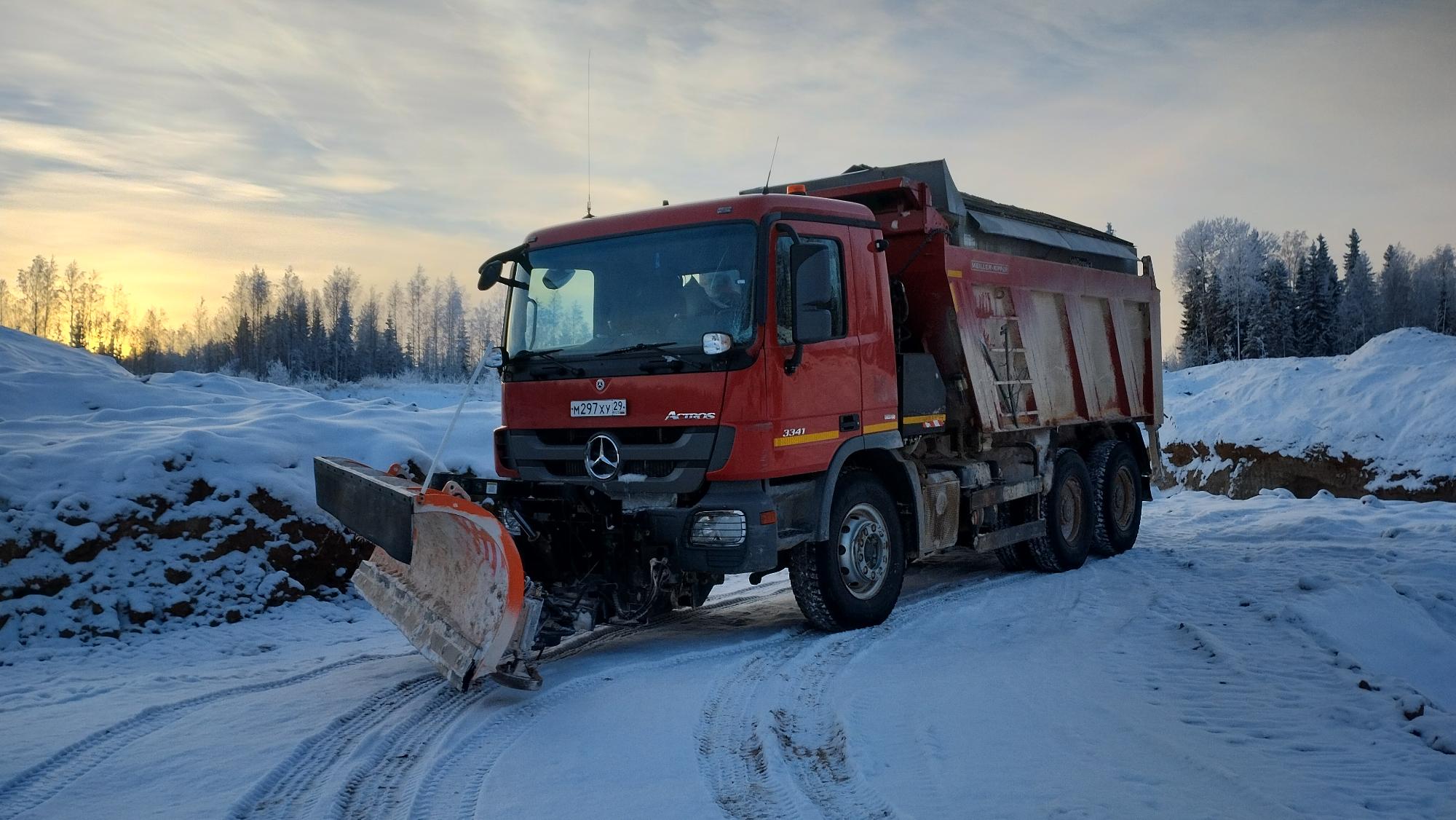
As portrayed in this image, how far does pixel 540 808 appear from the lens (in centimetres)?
397

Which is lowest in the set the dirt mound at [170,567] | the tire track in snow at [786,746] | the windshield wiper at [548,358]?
the tire track in snow at [786,746]

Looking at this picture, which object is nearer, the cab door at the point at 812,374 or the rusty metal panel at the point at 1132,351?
the cab door at the point at 812,374

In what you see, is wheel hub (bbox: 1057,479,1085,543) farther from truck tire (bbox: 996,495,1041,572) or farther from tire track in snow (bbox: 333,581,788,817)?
tire track in snow (bbox: 333,581,788,817)

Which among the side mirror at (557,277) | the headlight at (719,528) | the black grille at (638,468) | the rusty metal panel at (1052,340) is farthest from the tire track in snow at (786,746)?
the rusty metal panel at (1052,340)

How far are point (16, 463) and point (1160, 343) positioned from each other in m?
12.0

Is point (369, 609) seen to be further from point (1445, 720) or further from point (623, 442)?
point (1445, 720)

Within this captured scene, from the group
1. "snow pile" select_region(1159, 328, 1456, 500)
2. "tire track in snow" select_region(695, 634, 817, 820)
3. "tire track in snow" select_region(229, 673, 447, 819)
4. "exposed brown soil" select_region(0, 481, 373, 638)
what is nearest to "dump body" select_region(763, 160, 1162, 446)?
"tire track in snow" select_region(695, 634, 817, 820)

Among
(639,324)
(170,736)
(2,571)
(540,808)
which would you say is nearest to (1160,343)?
(639,324)

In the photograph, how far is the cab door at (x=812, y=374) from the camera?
627cm

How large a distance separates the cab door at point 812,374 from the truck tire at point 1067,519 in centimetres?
377

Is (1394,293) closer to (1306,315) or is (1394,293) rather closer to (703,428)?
(1306,315)

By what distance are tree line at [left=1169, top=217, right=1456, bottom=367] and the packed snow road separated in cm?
5814

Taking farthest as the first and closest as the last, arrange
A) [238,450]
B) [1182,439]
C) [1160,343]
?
[1182,439], [1160,343], [238,450]

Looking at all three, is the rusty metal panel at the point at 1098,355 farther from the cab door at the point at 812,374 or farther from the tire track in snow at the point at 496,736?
the tire track in snow at the point at 496,736
